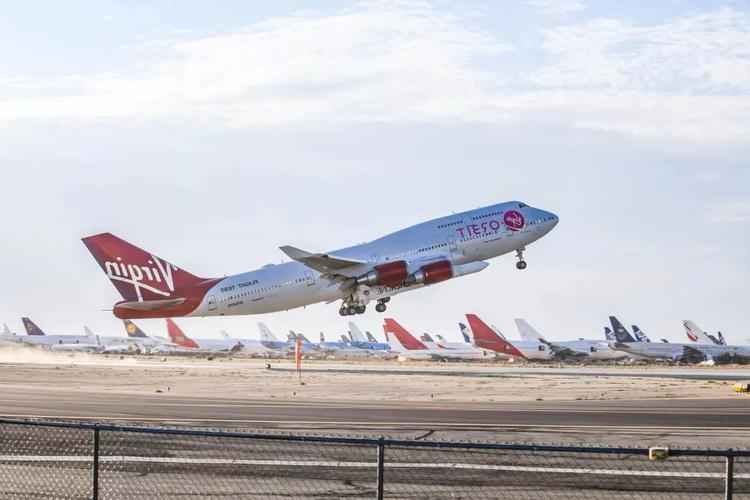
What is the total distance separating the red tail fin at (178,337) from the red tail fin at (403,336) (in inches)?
1796

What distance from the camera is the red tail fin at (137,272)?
242ft

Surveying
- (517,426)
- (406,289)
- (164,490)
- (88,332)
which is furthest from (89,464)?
(88,332)

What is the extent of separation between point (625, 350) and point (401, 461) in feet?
263

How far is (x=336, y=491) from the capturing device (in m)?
15.9

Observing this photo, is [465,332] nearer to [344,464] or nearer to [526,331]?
[526,331]

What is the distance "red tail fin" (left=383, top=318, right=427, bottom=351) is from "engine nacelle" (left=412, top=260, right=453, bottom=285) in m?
38.3

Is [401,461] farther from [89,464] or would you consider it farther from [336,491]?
[89,464]

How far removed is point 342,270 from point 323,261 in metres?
2.24

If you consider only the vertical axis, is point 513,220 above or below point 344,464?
above

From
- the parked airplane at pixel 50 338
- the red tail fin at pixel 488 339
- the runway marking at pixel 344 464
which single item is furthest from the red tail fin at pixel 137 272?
the parked airplane at pixel 50 338

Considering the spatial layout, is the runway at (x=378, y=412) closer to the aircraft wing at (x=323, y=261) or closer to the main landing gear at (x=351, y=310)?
the aircraft wing at (x=323, y=261)

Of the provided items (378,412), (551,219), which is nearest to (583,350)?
(551,219)

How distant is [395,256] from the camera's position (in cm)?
7131

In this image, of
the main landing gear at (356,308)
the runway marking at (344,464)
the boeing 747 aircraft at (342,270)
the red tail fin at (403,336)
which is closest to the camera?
the runway marking at (344,464)
